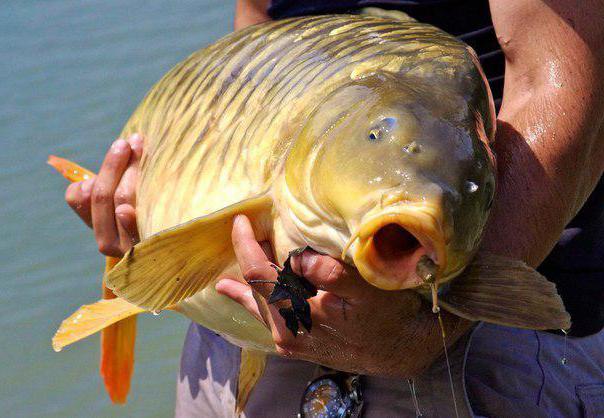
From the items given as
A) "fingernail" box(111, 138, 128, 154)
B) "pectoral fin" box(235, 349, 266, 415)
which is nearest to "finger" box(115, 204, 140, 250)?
"fingernail" box(111, 138, 128, 154)

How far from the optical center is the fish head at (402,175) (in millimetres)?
1433

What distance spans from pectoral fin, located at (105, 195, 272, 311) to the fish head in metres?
0.24

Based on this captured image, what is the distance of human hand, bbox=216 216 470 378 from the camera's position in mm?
1718

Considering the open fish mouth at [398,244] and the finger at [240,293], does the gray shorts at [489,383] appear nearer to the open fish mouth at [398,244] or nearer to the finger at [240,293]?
the finger at [240,293]

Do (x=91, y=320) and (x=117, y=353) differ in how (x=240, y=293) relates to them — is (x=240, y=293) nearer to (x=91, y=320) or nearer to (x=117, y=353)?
(x=91, y=320)

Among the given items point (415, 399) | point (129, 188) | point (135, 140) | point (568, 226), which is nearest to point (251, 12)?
point (135, 140)

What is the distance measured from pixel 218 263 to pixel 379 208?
1.97 ft

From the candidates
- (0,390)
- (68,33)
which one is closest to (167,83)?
(0,390)

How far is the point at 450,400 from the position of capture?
7.33 ft

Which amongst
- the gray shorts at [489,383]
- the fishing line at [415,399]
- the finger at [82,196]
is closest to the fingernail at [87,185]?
the finger at [82,196]

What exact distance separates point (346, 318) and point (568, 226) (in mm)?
795

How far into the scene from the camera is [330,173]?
1584mm

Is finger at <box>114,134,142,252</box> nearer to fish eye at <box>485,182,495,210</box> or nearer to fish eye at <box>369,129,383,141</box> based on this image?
fish eye at <box>369,129,383,141</box>

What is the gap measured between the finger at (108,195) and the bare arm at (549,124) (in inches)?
42.3
